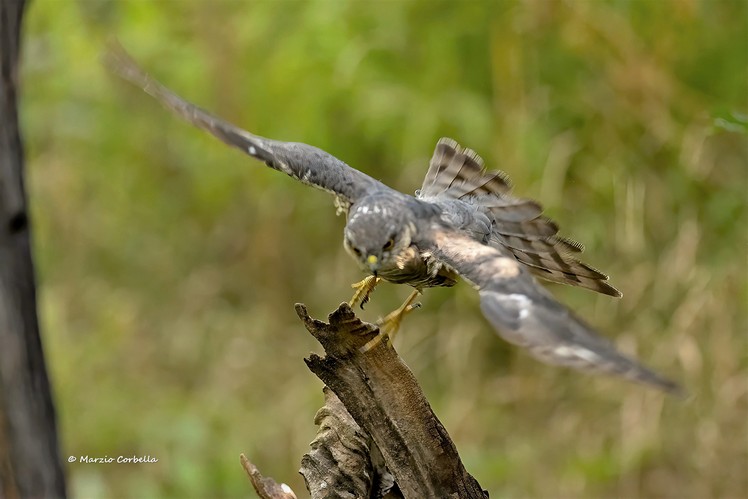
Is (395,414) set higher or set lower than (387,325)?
lower

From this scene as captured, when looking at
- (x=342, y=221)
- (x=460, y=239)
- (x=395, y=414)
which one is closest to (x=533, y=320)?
(x=395, y=414)

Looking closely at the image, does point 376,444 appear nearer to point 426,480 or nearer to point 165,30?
point 426,480

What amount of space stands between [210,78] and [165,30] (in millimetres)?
670

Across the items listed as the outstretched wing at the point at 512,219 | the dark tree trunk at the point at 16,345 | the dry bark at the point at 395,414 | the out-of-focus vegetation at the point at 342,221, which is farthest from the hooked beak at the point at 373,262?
the out-of-focus vegetation at the point at 342,221

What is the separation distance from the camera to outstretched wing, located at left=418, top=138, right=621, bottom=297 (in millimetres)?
3688

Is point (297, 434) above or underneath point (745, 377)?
underneath

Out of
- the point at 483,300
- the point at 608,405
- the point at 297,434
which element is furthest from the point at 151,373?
the point at 483,300

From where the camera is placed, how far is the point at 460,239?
3264 millimetres

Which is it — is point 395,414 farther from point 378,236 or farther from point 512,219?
point 512,219

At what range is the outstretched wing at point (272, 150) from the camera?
11.5 feet

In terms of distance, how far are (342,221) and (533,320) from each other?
409 centimetres

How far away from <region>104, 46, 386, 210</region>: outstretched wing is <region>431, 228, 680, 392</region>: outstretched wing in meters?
0.67

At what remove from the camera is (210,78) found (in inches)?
253

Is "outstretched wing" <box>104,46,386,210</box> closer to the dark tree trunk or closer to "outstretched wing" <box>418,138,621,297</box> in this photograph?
the dark tree trunk
